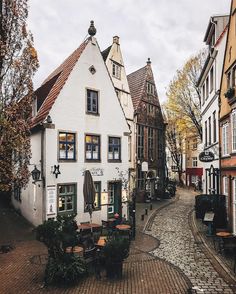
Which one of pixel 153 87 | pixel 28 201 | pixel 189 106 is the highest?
pixel 153 87

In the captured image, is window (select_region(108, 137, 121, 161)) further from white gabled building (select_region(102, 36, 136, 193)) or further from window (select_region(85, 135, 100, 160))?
white gabled building (select_region(102, 36, 136, 193))

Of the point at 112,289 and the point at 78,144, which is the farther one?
the point at 78,144

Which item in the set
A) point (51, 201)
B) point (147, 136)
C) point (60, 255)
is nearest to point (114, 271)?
point (60, 255)

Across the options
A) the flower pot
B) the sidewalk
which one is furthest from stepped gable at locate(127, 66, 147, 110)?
the flower pot

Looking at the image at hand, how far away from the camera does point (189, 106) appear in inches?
1244

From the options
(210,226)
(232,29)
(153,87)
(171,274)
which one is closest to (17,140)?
(171,274)

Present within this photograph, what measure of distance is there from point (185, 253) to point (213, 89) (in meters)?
12.2

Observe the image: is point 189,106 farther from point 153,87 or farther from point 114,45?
point 114,45

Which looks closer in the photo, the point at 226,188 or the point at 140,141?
the point at 226,188

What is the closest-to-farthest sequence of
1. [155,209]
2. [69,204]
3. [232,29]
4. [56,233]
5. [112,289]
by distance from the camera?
[112,289] → [56,233] → [232,29] → [69,204] → [155,209]

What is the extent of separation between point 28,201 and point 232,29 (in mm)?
15906

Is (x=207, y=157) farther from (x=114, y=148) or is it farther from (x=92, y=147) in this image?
(x=92, y=147)

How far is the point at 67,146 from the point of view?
1678 centimetres

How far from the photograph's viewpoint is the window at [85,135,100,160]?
58.3 ft
